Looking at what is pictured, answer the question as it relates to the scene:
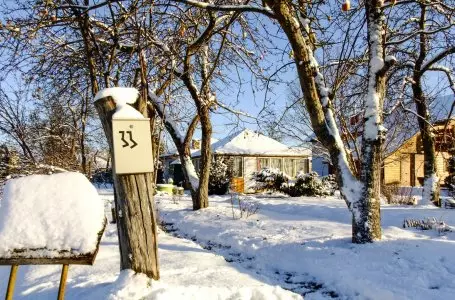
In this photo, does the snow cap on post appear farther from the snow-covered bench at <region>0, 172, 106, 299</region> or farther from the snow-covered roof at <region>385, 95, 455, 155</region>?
the snow-covered roof at <region>385, 95, 455, 155</region>

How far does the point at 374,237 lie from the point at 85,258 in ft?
15.9

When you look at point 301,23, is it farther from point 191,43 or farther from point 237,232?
point 237,232

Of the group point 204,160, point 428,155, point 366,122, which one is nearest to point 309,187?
point 428,155

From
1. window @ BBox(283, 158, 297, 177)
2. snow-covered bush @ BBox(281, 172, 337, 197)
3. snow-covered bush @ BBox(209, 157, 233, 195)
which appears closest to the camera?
snow-covered bush @ BBox(281, 172, 337, 197)

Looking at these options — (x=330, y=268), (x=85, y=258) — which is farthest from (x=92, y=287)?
(x=330, y=268)

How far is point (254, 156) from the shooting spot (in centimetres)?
2650

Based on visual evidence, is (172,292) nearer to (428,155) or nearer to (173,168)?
(428,155)

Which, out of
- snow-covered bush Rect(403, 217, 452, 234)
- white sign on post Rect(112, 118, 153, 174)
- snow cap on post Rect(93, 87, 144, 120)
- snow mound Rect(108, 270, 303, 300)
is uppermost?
snow cap on post Rect(93, 87, 144, 120)

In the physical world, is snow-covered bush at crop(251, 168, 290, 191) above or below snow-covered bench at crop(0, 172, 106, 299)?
below

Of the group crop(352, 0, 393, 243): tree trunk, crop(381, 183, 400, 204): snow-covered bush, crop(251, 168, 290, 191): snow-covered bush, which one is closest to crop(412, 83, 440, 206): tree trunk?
crop(381, 183, 400, 204): snow-covered bush

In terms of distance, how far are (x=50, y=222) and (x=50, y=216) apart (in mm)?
47

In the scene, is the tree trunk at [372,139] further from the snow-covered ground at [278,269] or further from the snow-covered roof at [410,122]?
the snow-covered roof at [410,122]

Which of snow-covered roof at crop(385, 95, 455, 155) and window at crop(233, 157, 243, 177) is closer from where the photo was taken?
snow-covered roof at crop(385, 95, 455, 155)

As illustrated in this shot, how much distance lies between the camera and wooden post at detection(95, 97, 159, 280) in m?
3.40
